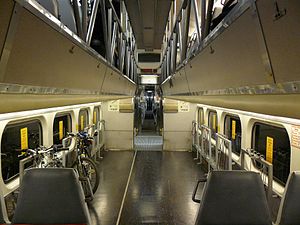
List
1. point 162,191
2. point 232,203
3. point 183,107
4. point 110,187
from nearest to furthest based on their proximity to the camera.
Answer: point 232,203
point 162,191
point 110,187
point 183,107

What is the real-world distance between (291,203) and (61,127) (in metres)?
4.90

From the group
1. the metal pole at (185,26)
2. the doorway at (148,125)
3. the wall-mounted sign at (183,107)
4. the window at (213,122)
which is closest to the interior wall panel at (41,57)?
the metal pole at (185,26)

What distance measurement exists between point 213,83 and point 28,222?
2073 mm

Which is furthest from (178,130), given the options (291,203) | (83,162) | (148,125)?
(291,203)

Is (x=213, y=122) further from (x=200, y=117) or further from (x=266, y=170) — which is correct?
(x=266, y=170)

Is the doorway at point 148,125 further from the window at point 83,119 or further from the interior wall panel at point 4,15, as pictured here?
the interior wall panel at point 4,15

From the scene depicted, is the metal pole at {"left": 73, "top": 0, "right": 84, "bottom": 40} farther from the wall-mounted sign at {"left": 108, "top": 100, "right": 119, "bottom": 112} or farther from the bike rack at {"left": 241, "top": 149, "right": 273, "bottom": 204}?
the wall-mounted sign at {"left": 108, "top": 100, "right": 119, "bottom": 112}

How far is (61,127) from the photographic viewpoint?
615 centimetres

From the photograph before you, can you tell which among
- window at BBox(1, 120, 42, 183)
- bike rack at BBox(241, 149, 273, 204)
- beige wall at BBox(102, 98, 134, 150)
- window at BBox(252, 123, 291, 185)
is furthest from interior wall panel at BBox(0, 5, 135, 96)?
beige wall at BBox(102, 98, 134, 150)

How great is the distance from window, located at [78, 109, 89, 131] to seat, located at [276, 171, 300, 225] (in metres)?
5.97

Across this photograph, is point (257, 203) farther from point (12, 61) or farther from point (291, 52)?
point (12, 61)

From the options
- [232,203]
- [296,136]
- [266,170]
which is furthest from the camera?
[266,170]

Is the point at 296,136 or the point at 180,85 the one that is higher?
the point at 180,85

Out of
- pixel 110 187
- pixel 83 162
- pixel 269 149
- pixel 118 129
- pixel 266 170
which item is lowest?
pixel 110 187
